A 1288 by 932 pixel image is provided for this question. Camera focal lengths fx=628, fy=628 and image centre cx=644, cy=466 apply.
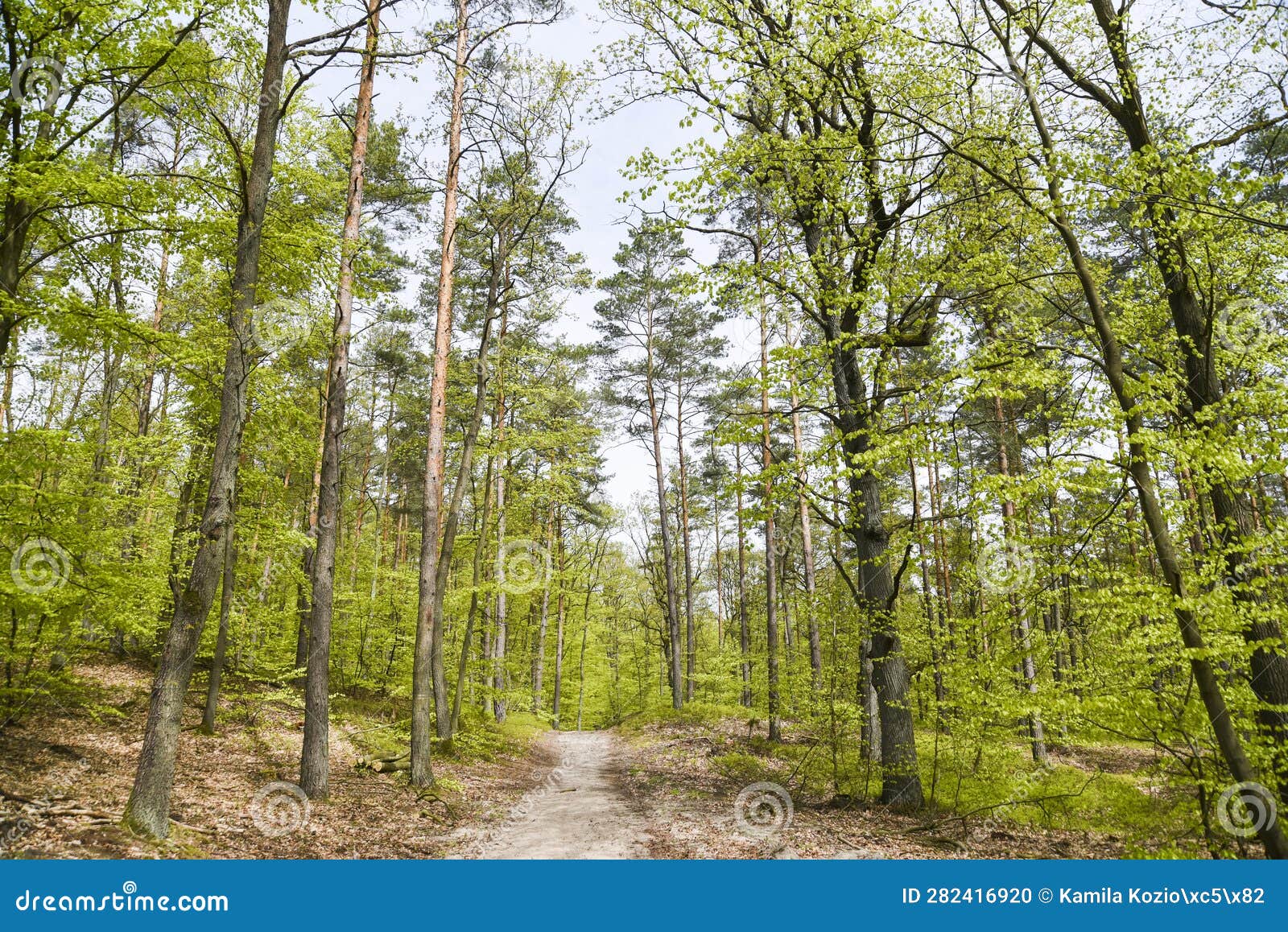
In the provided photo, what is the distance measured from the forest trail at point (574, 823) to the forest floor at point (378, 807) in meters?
0.04

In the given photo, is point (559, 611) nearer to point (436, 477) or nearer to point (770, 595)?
point (770, 595)

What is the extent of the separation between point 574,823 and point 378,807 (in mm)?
2510

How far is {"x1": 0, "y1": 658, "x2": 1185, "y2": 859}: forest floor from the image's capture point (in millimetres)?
5742

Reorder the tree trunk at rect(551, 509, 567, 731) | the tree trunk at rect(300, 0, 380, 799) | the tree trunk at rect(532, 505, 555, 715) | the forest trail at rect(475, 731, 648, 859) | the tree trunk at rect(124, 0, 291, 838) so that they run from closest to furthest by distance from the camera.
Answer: the tree trunk at rect(124, 0, 291, 838), the forest trail at rect(475, 731, 648, 859), the tree trunk at rect(300, 0, 380, 799), the tree trunk at rect(532, 505, 555, 715), the tree trunk at rect(551, 509, 567, 731)

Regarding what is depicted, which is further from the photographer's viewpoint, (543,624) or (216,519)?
(543,624)

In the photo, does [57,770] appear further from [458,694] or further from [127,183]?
[458,694]

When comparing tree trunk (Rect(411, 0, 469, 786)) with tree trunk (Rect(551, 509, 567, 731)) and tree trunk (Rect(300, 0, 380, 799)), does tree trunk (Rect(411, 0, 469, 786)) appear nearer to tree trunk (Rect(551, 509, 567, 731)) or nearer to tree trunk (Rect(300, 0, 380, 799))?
tree trunk (Rect(300, 0, 380, 799))

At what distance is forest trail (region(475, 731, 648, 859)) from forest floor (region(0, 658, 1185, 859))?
0.14ft

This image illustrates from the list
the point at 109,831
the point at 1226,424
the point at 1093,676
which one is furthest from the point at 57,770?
the point at 1226,424

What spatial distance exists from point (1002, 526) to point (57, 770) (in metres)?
10.4

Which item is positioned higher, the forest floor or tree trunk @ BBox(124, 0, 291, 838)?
tree trunk @ BBox(124, 0, 291, 838)

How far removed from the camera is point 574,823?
26.9 feet

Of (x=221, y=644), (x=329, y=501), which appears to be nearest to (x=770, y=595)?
(x=329, y=501)

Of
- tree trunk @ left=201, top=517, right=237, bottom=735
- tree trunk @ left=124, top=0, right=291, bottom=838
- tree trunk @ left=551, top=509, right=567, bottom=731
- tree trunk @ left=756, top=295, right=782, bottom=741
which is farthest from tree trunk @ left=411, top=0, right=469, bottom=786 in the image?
tree trunk @ left=551, top=509, right=567, bottom=731
